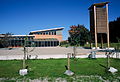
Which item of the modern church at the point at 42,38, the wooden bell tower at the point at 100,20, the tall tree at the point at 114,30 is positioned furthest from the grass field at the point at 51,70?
the tall tree at the point at 114,30

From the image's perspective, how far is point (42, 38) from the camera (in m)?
57.2

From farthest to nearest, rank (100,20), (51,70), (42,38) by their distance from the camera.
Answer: (42,38) → (100,20) → (51,70)

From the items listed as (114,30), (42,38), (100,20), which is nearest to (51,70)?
(100,20)

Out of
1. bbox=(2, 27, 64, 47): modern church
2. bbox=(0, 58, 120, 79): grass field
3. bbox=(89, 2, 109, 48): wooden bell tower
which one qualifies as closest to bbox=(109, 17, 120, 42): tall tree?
bbox=(89, 2, 109, 48): wooden bell tower

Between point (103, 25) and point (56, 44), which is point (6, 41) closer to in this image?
point (56, 44)

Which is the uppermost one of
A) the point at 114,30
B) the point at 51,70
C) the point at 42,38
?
the point at 114,30

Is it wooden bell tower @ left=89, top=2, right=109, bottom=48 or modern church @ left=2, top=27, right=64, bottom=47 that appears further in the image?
modern church @ left=2, top=27, right=64, bottom=47

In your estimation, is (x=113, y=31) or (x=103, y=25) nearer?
(x=103, y=25)

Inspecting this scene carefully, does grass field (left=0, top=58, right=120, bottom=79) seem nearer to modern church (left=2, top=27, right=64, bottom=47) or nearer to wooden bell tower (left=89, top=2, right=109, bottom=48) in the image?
wooden bell tower (left=89, top=2, right=109, bottom=48)

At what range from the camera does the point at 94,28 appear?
107 feet

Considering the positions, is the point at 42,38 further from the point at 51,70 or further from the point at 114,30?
the point at 51,70

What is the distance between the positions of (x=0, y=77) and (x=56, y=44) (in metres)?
44.8

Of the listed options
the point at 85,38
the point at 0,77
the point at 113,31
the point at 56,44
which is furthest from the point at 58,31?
the point at 0,77

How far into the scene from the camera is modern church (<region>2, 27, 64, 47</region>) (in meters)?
48.5
